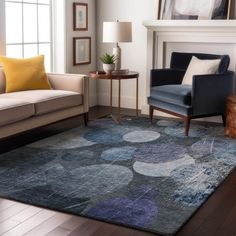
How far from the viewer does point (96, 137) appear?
4.73 m

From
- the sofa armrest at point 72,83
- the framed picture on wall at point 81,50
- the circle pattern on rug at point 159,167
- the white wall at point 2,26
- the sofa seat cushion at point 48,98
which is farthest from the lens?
the framed picture on wall at point 81,50

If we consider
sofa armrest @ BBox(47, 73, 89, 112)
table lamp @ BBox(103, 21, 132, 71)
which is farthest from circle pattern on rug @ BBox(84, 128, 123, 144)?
table lamp @ BBox(103, 21, 132, 71)

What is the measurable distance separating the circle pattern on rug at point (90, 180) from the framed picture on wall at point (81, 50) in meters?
2.62

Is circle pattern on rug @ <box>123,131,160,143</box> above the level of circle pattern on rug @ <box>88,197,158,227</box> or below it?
above

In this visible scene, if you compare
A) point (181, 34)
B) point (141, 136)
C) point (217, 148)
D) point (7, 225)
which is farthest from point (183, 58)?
point (7, 225)

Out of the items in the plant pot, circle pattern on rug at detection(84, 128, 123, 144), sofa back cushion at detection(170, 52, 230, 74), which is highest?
sofa back cushion at detection(170, 52, 230, 74)

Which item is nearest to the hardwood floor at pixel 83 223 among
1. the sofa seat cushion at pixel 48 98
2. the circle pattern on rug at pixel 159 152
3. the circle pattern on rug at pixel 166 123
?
the circle pattern on rug at pixel 159 152

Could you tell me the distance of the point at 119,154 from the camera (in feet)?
13.5

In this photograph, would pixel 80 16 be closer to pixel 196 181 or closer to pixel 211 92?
Result: pixel 211 92

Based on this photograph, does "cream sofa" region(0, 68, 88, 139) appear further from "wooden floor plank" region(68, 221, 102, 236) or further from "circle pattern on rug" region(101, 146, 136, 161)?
"wooden floor plank" region(68, 221, 102, 236)

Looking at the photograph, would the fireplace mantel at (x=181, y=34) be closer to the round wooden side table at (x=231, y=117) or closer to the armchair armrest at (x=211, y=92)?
the armchair armrest at (x=211, y=92)

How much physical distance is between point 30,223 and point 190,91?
104 inches

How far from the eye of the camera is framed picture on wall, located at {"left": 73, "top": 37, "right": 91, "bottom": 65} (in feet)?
19.8

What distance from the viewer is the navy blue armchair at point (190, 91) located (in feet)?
15.8
